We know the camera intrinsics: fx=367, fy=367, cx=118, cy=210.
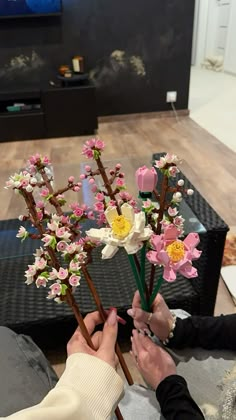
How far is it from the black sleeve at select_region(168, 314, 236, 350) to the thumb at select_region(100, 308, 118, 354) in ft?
1.13

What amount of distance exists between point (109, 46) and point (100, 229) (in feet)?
12.0

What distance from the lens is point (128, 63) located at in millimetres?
3861

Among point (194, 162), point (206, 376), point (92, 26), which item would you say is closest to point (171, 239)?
point (206, 376)

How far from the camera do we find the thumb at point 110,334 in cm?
57

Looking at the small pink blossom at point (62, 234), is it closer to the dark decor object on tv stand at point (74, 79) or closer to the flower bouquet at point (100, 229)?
the flower bouquet at point (100, 229)

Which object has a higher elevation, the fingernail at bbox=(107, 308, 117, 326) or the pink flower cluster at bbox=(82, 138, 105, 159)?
the pink flower cluster at bbox=(82, 138, 105, 159)

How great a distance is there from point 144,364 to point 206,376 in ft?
0.67

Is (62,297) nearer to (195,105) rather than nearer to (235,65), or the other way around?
(195,105)

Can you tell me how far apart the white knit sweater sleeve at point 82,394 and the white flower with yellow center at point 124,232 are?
17cm

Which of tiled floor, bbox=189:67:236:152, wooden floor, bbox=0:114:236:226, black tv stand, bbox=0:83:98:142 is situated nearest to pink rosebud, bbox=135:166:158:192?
wooden floor, bbox=0:114:236:226

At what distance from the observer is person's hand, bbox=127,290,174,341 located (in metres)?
0.70

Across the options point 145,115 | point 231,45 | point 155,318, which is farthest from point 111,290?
point 231,45

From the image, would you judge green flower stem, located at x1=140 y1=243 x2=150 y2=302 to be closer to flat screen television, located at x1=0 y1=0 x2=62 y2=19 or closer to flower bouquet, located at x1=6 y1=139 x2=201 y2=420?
flower bouquet, located at x1=6 y1=139 x2=201 y2=420

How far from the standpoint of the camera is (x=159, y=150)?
3.31 meters
